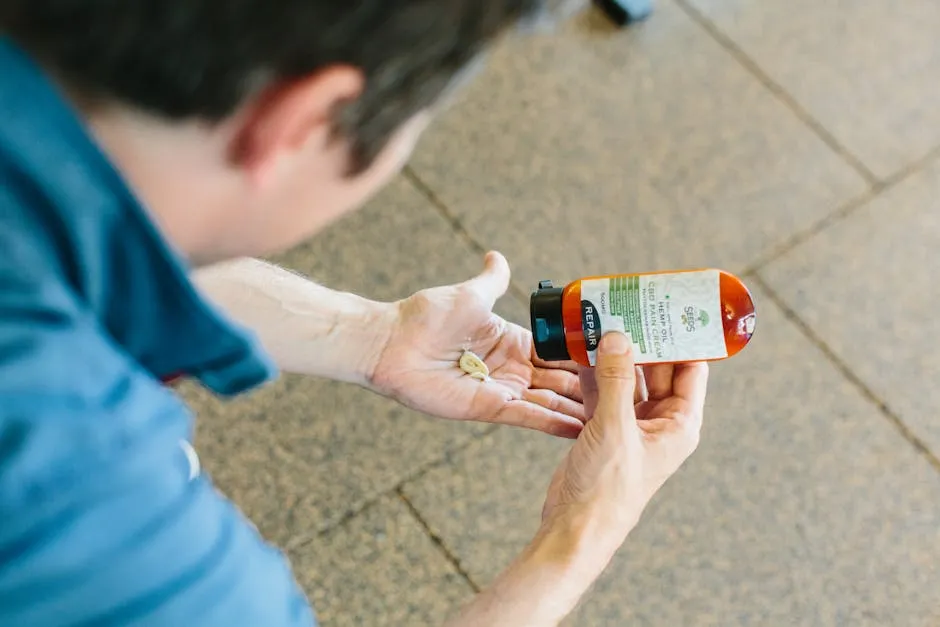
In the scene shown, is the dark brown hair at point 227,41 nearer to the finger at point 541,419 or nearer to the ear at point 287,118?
the ear at point 287,118

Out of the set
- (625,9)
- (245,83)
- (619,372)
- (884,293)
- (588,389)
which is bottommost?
(884,293)

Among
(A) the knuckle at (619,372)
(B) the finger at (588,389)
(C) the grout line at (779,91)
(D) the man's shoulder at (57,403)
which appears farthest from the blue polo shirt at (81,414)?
(C) the grout line at (779,91)

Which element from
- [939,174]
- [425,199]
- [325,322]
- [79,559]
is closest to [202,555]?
[79,559]

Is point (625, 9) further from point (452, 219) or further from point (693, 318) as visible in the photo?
point (693, 318)

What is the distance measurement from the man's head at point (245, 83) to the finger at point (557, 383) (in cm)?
55

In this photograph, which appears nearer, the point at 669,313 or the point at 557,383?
the point at 669,313

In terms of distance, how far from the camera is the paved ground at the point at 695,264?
1.29m

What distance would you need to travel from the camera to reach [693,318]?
92 cm

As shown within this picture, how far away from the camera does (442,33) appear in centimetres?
52

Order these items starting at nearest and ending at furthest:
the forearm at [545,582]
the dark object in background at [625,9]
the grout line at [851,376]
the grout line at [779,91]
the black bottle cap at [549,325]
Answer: the forearm at [545,582], the black bottle cap at [549,325], the grout line at [851,376], the grout line at [779,91], the dark object in background at [625,9]

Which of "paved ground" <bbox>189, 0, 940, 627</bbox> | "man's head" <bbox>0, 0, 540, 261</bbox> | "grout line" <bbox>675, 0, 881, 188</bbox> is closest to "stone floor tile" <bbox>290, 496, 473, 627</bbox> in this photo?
"paved ground" <bbox>189, 0, 940, 627</bbox>

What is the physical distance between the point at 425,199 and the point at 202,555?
1.06 m

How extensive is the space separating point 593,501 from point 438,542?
0.43m

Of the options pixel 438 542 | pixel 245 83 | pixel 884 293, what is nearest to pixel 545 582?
pixel 438 542
